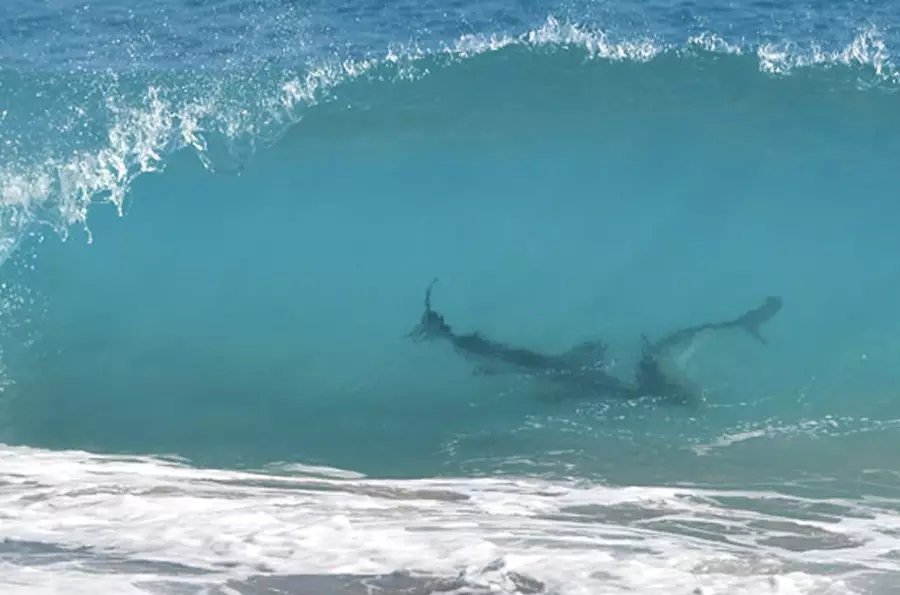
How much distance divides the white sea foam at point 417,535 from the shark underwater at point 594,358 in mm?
1379

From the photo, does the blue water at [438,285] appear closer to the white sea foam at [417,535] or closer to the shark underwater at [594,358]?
the white sea foam at [417,535]

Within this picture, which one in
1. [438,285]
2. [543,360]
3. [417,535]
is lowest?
[417,535]

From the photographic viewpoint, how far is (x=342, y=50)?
16.0m

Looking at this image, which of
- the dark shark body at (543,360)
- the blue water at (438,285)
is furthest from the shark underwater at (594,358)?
the blue water at (438,285)

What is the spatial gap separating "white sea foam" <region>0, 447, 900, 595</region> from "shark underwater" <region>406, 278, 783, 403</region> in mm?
1379

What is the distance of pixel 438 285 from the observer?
14.5 metres

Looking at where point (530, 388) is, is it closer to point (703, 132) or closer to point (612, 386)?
point (612, 386)

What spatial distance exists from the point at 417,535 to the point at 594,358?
3.50 metres

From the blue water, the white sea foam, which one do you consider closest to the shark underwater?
the blue water

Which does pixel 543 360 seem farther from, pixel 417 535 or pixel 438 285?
pixel 417 535

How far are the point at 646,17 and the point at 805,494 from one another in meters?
7.48

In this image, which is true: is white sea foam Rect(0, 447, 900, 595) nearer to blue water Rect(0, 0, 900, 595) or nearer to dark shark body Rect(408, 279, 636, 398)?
blue water Rect(0, 0, 900, 595)

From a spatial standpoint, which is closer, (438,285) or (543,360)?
(543,360)

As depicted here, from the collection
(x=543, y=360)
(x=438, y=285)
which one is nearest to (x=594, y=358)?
(x=543, y=360)
